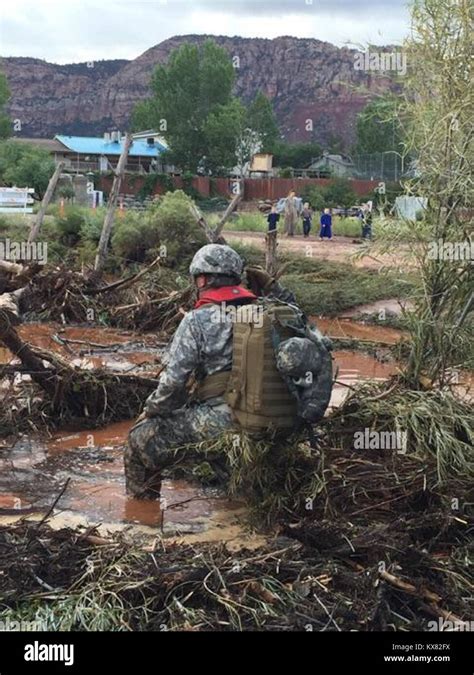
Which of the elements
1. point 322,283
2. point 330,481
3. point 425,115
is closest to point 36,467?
point 330,481

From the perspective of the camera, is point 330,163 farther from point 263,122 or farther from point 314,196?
point 314,196

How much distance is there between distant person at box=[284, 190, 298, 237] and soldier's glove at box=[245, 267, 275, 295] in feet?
65.9

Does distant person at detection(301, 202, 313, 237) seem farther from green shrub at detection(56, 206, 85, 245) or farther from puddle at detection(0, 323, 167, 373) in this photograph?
puddle at detection(0, 323, 167, 373)

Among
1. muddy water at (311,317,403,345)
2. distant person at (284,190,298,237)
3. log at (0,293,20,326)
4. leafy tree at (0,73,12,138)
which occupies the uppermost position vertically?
leafy tree at (0,73,12,138)

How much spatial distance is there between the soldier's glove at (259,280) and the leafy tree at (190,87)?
65.5 meters

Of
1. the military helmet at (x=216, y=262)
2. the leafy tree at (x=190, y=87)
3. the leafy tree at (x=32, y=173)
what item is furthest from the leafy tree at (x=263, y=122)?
the military helmet at (x=216, y=262)

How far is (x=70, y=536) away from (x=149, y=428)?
1303mm

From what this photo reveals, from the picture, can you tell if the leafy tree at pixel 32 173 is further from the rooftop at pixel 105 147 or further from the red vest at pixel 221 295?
the red vest at pixel 221 295

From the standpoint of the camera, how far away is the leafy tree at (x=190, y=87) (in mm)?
72562

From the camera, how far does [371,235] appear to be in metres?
7.09

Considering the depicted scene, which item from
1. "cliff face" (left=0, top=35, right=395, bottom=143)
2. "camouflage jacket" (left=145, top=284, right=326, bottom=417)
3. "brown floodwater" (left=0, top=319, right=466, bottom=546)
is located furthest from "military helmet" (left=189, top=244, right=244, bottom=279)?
"cliff face" (left=0, top=35, right=395, bottom=143)

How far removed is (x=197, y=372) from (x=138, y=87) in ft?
581

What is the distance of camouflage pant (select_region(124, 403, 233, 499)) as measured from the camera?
5930mm

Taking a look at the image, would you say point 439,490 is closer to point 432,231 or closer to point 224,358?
point 224,358
